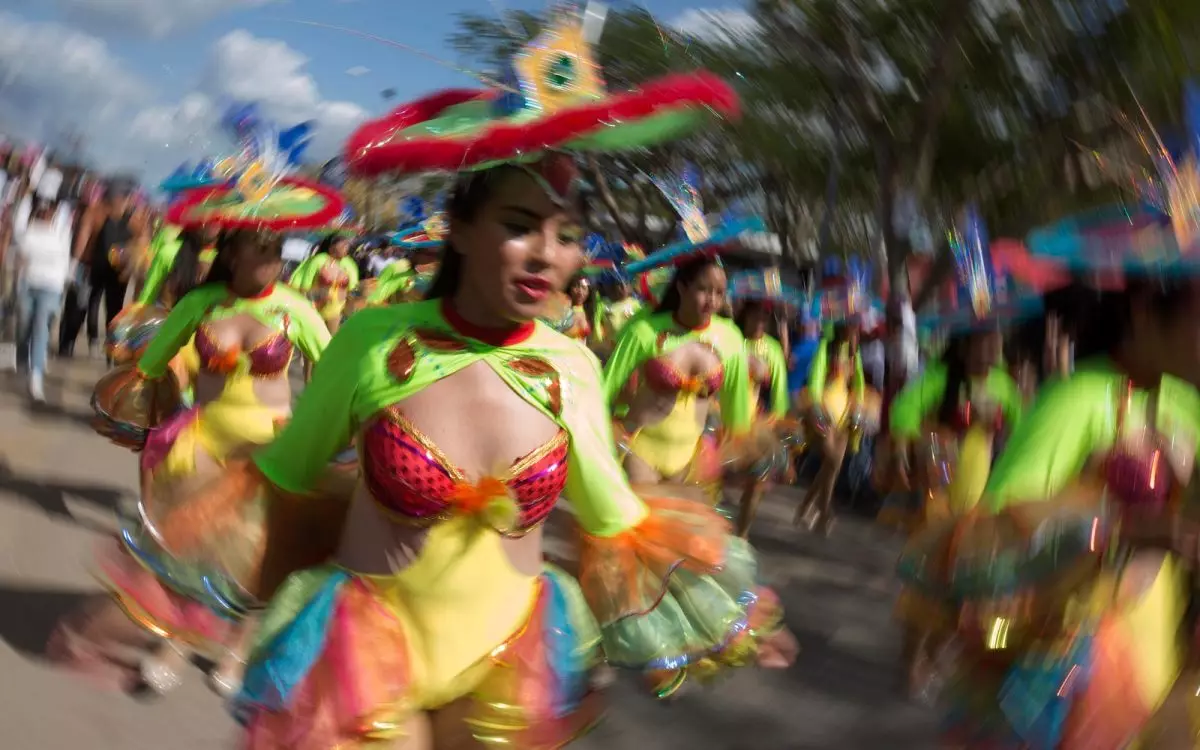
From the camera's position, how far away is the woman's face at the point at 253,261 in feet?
13.6

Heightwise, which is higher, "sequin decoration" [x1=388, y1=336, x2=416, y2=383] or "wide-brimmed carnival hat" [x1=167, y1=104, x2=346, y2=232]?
"wide-brimmed carnival hat" [x1=167, y1=104, x2=346, y2=232]

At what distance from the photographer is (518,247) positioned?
2.08 meters

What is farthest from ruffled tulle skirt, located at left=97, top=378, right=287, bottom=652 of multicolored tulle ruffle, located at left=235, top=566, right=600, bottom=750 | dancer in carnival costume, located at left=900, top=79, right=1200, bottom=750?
dancer in carnival costume, located at left=900, top=79, right=1200, bottom=750

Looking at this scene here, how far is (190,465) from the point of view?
13.0ft

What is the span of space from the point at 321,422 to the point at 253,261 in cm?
221

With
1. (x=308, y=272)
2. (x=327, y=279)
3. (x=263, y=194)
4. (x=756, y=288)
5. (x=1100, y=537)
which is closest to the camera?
(x=1100, y=537)

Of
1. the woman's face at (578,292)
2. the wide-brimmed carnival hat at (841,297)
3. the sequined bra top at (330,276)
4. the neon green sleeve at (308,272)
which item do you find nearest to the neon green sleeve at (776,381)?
the wide-brimmed carnival hat at (841,297)

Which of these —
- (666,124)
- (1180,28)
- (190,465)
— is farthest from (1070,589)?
(1180,28)

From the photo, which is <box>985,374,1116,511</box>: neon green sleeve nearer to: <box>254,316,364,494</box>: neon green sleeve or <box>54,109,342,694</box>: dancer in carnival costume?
<box>254,316,364,494</box>: neon green sleeve

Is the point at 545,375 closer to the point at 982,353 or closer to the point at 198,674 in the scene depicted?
the point at 198,674

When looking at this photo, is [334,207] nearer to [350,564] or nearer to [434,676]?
[350,564]

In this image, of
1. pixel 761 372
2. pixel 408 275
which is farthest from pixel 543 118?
pixel 408 275

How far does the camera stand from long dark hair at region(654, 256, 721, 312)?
188 inches

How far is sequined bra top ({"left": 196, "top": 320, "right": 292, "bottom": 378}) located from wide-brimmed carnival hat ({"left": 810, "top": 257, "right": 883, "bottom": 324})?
6173mm
